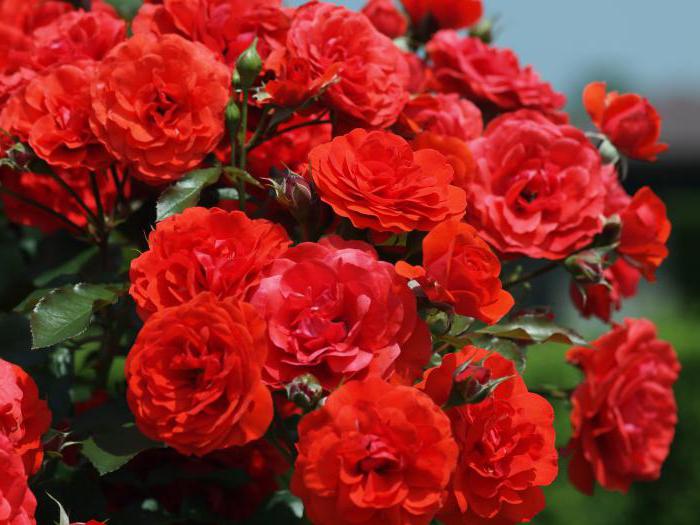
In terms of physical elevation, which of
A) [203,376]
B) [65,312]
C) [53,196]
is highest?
[203,376]

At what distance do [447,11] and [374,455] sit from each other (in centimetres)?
96

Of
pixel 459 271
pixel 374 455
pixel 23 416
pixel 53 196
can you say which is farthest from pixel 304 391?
pixel 53 196

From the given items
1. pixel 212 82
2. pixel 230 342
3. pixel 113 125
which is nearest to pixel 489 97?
pixel 212 82

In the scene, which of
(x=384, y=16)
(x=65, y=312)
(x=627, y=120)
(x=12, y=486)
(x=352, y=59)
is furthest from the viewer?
(x=384, y=16)

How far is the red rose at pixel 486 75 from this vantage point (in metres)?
1.44

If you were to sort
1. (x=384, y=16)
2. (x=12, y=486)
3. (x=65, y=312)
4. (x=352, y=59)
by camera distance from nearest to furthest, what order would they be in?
(x=12, y=486)
(x=65, y=312)
(x=352, y=59)
(x=384, y=16)

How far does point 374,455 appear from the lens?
874 millimetres

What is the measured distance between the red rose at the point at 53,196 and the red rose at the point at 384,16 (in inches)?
19.1

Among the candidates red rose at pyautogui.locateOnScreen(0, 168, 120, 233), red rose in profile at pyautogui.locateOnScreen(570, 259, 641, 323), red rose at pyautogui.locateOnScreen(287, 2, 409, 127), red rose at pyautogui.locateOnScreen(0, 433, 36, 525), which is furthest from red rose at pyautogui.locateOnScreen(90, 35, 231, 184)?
red rose in profile at pyautogui.locateOnScreen(570, 259, 641, 323)

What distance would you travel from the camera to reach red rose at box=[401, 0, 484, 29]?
161 centimetres

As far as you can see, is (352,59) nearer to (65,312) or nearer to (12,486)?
(65,312)

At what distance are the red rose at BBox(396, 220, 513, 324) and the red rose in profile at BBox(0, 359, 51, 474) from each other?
411 mm

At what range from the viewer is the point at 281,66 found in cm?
118

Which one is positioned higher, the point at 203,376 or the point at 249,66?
the point at 249,66
